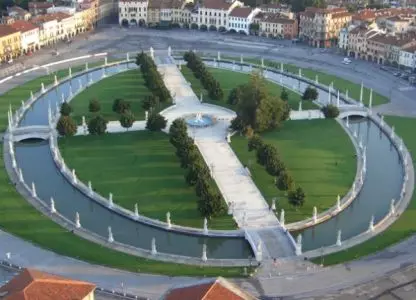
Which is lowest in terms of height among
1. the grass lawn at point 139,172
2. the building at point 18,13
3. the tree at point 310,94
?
the grass lawn at point 139,172

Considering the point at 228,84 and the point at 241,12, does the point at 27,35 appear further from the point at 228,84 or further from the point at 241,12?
the point at 241,12

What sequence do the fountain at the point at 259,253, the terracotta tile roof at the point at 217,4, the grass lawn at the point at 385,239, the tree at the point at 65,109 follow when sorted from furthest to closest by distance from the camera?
1. the terracotta tile roof at the point at 217,4
2. the tree at the point at 65,109
3. the grass lawn at the point at 385,239
4. the fountain at the point at 259,253

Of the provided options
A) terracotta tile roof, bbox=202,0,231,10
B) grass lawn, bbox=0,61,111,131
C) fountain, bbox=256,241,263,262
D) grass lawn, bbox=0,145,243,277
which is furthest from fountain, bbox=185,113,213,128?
terracotta tile roof, bbox=202,0,231,10

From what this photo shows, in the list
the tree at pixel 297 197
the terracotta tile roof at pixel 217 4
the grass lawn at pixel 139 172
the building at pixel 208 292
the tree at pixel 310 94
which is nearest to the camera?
the building at pixel 208 292

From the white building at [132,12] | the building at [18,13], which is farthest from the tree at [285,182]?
the white building at [132,12]

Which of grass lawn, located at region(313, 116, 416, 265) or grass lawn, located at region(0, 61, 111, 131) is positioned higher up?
→ grass lawn, located at region(0, 61, 111, 131)

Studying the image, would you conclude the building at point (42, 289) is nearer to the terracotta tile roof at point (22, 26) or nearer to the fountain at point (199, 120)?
the fountain at point (199, 120)

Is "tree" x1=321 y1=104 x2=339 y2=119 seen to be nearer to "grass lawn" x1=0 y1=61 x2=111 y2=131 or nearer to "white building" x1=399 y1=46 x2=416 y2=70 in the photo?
"white building" x1=399 y1=46 x2=416 y2=70
